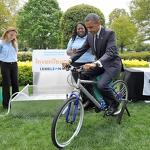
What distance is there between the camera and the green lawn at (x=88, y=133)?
461cm

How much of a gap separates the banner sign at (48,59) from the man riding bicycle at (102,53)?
310 cm

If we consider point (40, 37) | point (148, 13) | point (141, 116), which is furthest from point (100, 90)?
point (40, 37)

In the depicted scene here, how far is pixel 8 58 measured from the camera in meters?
6.77

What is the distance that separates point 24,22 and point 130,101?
32.8 meters

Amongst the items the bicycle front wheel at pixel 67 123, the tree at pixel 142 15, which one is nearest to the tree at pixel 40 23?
the tree at pixel 142 15

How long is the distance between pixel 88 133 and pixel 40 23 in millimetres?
33478

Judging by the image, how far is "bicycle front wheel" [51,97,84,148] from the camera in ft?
14.3

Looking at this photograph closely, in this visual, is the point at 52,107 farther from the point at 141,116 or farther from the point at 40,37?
the point at 40,37

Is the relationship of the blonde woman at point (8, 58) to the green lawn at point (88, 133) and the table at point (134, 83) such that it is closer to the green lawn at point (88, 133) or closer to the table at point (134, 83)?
the green lawn at point (88, 133)

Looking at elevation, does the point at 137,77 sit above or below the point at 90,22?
below

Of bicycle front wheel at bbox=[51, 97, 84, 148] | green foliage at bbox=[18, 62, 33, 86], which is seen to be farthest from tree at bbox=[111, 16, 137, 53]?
bicycle front wheel at bbox=[51, 97, 84, 148]

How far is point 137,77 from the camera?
7273mm

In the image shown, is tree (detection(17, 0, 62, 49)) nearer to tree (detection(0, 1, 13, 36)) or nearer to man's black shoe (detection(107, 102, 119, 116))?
tree (detection(0, 1, 13, 36))

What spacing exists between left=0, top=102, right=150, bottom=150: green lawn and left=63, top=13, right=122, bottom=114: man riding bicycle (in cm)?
52
